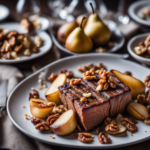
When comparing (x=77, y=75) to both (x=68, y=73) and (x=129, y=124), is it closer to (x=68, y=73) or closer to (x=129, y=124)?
(x=68, y=73)

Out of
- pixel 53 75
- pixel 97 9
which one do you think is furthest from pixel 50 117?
pixel 97 9

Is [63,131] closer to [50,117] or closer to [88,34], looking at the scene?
[50,117]

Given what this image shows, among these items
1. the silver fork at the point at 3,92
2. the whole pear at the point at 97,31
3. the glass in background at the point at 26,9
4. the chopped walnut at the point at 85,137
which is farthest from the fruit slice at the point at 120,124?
the glass in background at the point at 26,9

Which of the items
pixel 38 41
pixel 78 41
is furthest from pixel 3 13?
pixel 78 41

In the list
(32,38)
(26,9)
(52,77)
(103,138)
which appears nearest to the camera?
(103,138)

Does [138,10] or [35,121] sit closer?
[35,121]

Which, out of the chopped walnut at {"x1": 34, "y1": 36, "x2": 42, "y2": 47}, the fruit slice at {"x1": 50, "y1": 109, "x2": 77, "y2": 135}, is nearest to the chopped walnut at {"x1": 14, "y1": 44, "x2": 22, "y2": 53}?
the chopped walnut at {"x1": 34, "y1": 36, "x2": 42, "y2": 47}

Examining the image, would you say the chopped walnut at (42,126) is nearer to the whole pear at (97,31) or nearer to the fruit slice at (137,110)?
the fruit slice at (137,110)
